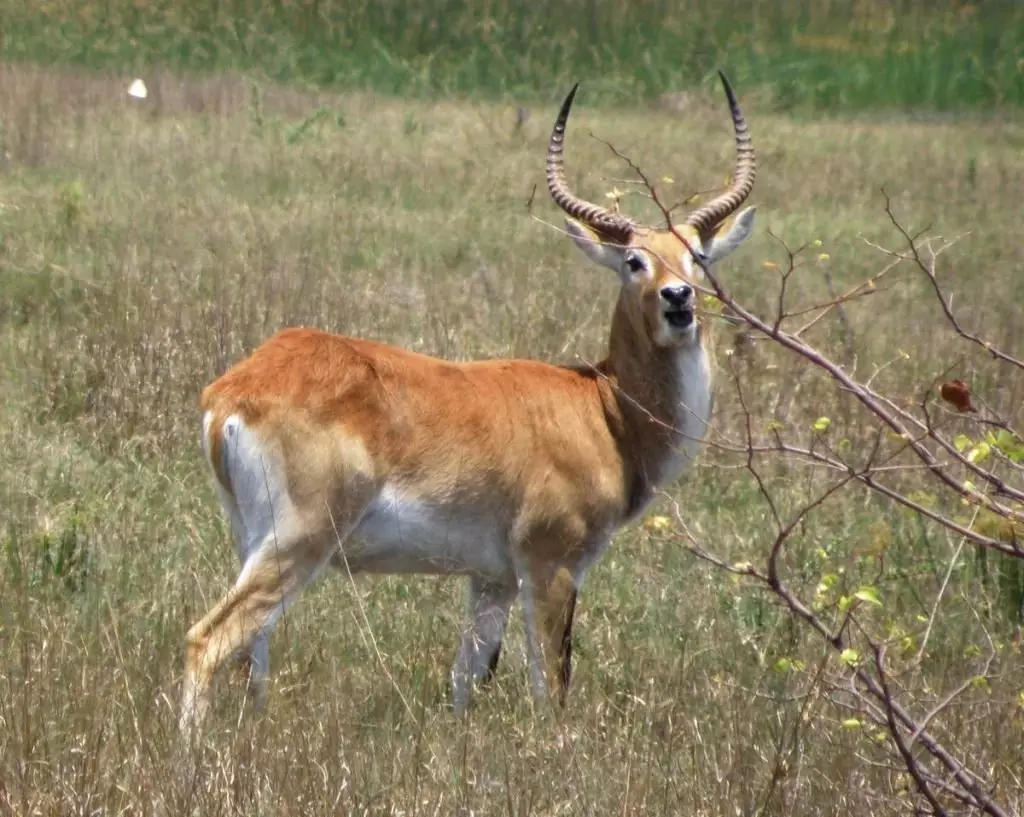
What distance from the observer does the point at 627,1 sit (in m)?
26.6

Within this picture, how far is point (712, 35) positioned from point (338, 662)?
69.0ft

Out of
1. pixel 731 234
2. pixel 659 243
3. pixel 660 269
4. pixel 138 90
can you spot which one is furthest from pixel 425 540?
pixel 138 90

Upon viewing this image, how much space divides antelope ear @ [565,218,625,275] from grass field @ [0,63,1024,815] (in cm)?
104

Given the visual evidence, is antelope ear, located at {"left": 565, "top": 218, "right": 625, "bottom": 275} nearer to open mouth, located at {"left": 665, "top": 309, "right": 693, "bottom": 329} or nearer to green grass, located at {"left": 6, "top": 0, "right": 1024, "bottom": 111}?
open mouth, located at {"left": 665, "top": 309, "right": 693, "bottom": 329}

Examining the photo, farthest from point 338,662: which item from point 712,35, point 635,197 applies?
point 712,35

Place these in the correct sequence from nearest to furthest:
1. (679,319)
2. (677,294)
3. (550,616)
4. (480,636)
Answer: (550,616) → (480,636) → (677,294) → (679,319)

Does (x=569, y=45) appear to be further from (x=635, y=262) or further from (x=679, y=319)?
(x=679, y=319)

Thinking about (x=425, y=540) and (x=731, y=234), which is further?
(x=731, y=234)

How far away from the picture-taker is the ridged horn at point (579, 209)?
620cm

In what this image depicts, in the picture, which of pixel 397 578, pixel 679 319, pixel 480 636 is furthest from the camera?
pixel 397 578

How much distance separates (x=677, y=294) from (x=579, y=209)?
66cm

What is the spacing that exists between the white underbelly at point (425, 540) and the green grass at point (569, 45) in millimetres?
15139

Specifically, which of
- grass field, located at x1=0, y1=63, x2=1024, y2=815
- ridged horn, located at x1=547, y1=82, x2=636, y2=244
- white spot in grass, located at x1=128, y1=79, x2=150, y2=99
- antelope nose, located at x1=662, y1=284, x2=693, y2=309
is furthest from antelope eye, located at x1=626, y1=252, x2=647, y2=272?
white spot in grass, located at x1=128, y1=79, x2=150, y2=99

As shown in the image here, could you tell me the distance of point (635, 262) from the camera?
606 centimetres
